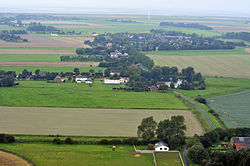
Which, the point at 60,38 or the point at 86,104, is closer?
the point at 86,104

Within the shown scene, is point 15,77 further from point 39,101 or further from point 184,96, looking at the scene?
point 184,96

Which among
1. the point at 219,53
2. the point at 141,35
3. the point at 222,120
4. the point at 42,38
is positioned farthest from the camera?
the point at 141,35

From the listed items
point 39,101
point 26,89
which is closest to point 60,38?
point 26,89

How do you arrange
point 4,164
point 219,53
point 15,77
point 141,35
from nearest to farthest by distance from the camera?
point 4,164, point 15,77, point 219,53, point 141,35

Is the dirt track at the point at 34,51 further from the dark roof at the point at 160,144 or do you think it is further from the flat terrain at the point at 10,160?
the flat terrain at the point at 10,160

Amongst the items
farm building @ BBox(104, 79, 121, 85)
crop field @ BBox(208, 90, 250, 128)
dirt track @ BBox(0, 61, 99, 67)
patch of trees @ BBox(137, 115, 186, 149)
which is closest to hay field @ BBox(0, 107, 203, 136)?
patch of trees @ BBox(137, 115, 186, 149)

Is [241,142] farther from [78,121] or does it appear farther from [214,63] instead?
[214,63]

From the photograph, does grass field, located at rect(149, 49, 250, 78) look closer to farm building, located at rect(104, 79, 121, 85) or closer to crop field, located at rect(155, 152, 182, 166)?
farm building, located at rect(104, 79, 121, 85)

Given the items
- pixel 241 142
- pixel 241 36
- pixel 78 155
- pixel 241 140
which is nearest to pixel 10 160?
pixel 78 155
